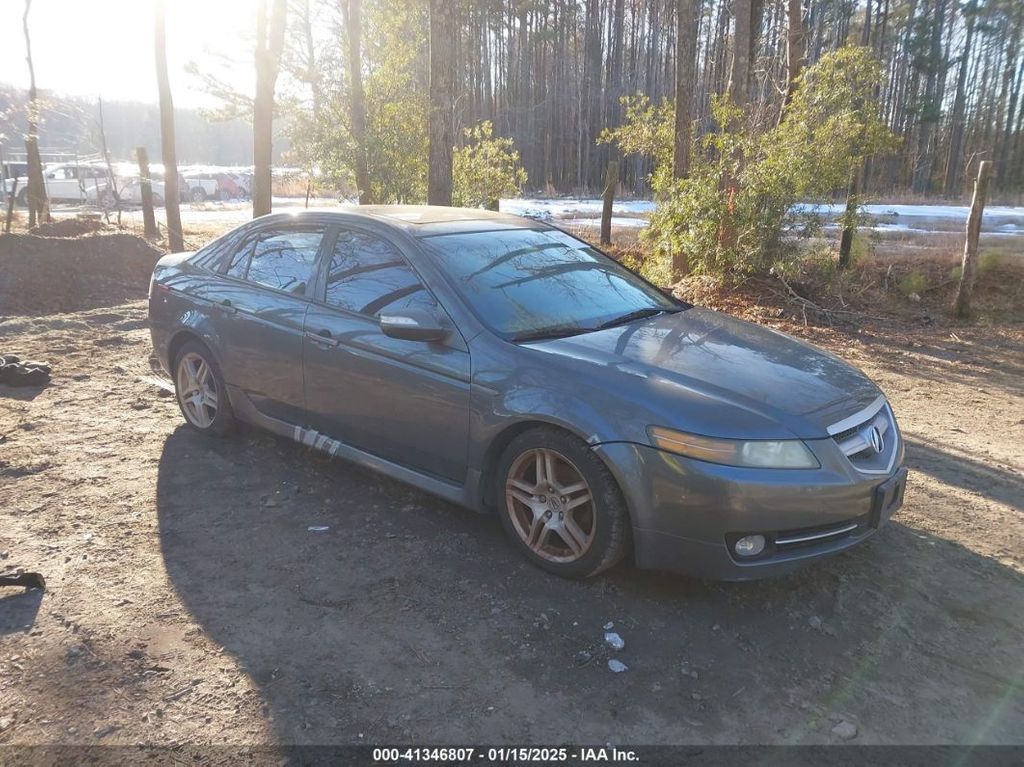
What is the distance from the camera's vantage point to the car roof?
4230 millimetres

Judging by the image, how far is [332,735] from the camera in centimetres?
248

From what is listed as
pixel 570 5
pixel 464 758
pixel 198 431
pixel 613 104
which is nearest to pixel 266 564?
pixel 464 758

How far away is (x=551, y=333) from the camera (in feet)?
12.1

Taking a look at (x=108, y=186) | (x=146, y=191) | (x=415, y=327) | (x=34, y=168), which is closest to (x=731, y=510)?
(x=415, y=327)

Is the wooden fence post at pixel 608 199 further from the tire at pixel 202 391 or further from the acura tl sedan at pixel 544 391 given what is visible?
the tire at pixel 202 391

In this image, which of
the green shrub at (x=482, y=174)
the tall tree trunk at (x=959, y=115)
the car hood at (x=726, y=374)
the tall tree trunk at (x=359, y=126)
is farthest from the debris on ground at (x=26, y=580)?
the tall tree trunk at (x=959, y=115)

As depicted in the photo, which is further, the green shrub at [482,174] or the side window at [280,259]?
the green shrub at [482,174]

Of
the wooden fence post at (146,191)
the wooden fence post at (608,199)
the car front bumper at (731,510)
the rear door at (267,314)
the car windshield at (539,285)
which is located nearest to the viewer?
the car front bumper at (731,510)

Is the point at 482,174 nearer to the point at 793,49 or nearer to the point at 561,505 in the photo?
the point at 793,49

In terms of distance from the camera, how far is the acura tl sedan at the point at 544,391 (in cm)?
303

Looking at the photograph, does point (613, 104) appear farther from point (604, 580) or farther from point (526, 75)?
point (604, 580)

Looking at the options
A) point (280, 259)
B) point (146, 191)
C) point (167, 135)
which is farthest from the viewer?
point (146, 191)

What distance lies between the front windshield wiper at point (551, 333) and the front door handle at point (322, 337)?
109cm

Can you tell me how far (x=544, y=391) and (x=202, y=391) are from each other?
288 cm
